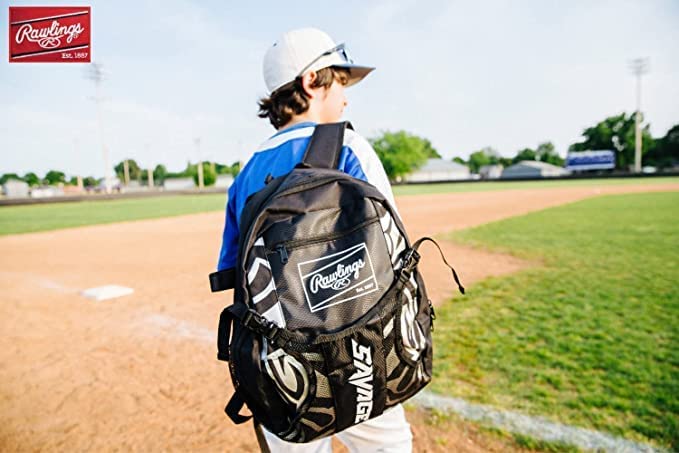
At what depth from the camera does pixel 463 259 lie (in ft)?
23.3

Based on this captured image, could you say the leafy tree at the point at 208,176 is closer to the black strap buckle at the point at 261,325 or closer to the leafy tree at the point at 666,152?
the leafy tree at the point at 666,152

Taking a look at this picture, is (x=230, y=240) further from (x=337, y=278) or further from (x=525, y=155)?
(x=525, y=155)

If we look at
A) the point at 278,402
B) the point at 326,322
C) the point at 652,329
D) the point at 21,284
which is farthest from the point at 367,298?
the point at 21,284

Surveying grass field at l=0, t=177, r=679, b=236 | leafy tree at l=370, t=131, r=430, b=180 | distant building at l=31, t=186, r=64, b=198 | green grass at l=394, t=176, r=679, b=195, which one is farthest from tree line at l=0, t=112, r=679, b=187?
grass field at l=0, t=177, r=679, b=236

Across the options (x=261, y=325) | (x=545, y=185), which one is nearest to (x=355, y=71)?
(x=261, y=325)

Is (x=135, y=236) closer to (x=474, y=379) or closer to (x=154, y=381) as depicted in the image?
(x=154, y=381)

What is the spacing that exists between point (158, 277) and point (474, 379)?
5291 millimetres

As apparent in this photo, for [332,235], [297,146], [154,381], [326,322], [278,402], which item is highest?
[297,146]

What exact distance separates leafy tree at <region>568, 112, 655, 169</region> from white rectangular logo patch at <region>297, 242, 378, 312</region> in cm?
8443

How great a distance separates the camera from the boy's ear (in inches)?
58.0

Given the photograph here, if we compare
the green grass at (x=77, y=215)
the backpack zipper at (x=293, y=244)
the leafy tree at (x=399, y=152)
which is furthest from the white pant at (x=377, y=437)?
the leafy tree at (x=399, y=152)

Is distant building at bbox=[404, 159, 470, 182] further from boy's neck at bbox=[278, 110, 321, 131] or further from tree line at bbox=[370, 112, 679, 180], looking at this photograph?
boy's neck at bbox=[278, 110, 321, 131]

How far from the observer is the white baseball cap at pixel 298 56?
145 centimetres

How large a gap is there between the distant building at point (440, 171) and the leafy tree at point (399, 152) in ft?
20.7
